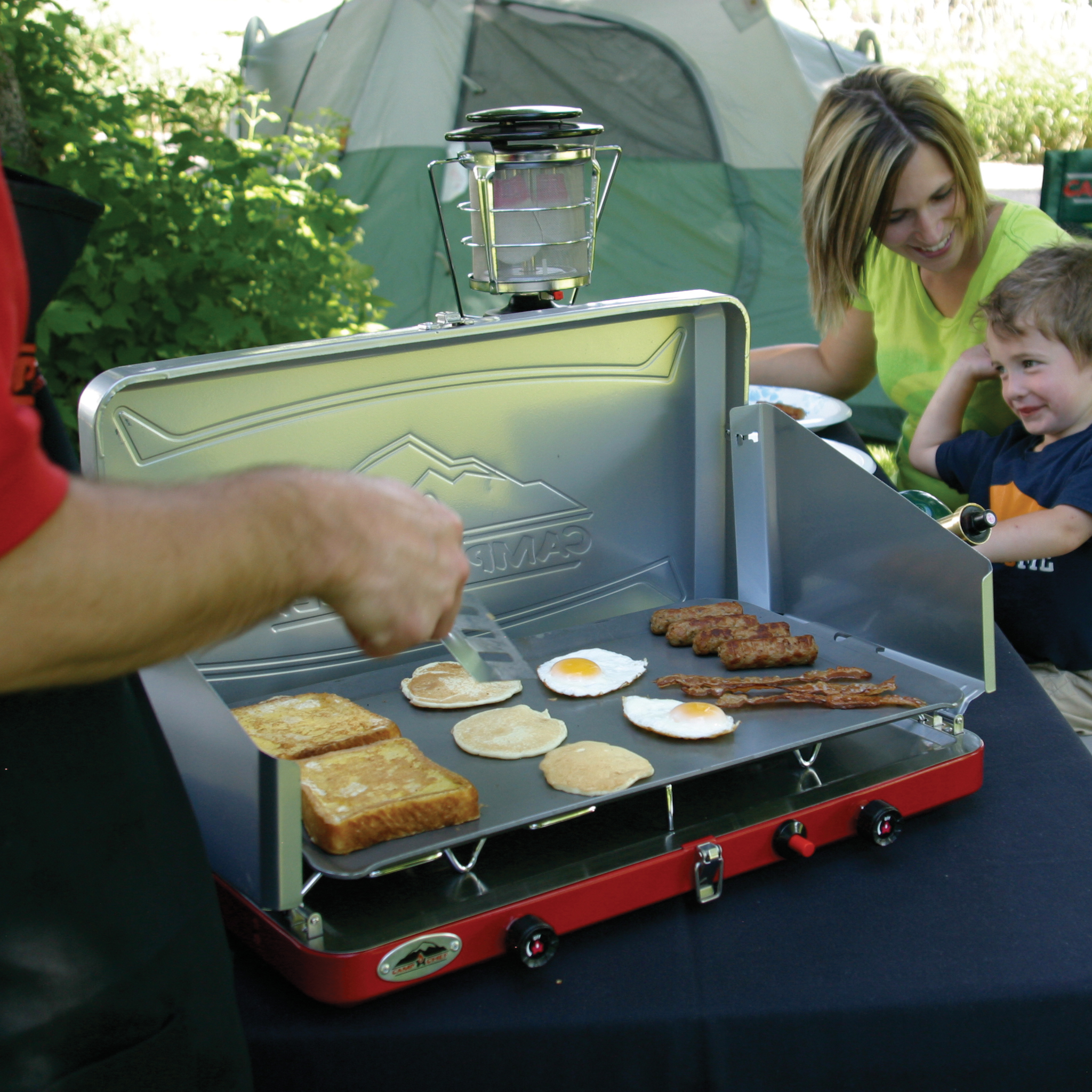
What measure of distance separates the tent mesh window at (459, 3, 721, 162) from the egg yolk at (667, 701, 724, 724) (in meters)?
5.45

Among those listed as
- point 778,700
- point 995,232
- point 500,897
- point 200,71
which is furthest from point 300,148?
point 200,71

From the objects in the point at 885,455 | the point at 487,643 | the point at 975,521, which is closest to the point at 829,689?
the point at 975,521

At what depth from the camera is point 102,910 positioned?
3.06 ft

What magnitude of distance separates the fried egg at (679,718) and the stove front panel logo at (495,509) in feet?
1.23

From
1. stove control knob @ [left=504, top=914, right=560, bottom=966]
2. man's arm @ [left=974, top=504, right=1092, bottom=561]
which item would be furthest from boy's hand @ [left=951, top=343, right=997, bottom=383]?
stove control knob @ [left=504, top=914, right=560, bottom=966]

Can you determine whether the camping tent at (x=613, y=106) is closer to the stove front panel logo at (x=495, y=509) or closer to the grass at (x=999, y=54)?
the stove front panel logo at (x=495, y=509)

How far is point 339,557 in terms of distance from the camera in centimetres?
82

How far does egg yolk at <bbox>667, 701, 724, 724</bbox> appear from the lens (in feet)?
4.84

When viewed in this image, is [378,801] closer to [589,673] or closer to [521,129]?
[589,673]

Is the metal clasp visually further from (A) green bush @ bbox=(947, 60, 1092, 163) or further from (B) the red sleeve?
(A) green bush @ bbox=(947, 60, 1092, 163)

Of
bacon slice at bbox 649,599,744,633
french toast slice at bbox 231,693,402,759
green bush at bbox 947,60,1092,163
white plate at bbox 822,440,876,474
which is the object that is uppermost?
green bush at bbox 947,60,1092,163

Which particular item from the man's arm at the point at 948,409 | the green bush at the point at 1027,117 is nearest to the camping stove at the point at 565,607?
the man's arm at the point at 948,409

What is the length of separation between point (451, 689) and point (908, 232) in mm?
1826

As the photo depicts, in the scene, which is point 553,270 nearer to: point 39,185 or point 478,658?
point 478,658
